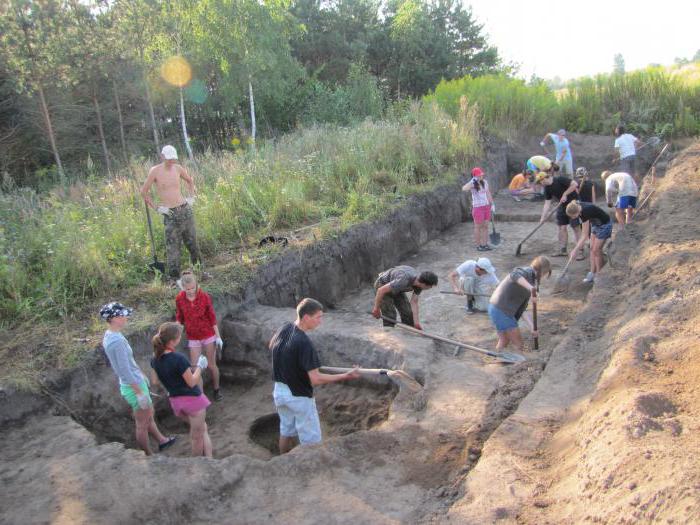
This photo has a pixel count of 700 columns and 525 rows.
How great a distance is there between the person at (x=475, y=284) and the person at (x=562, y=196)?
2567 mm

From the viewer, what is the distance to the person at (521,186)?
45.0 feet

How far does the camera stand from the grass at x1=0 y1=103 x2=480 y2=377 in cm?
629

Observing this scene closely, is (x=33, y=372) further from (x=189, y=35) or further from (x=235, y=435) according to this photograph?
(x=189, y=35)

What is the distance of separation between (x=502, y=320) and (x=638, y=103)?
13252 mm

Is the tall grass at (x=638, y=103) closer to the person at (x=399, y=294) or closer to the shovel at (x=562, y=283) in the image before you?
the shovel at (x=562, y=283)

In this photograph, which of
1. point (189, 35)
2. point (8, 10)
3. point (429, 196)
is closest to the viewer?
point (429, 196)

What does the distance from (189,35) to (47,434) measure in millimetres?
15205

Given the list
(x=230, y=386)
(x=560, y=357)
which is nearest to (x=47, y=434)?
(x=230, y=386)

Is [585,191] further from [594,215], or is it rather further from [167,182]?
[167,182]

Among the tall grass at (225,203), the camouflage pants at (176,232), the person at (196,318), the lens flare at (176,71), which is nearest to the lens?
the person at (196,318)

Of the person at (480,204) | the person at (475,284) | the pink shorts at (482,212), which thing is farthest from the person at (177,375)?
the pink shorts at (482,212)

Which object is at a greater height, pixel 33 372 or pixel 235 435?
pixel 33 372

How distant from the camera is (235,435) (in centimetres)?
579

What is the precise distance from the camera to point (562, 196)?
9.55 metres
